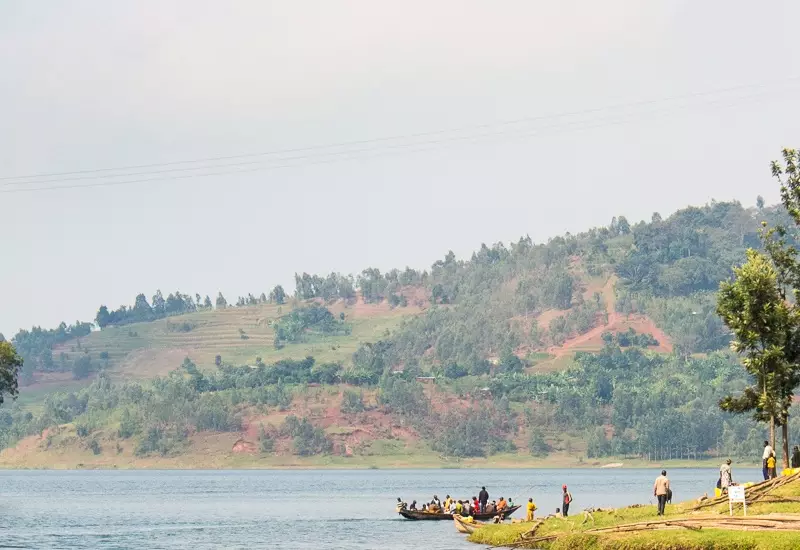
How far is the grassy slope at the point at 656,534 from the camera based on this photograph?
62.4m

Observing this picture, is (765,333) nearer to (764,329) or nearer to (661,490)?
(764,329)

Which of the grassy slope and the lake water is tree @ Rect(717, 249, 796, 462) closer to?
the grassy slope

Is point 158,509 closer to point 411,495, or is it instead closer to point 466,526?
point 411,495

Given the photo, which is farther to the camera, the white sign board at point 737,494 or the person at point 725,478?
the person at point 725,478

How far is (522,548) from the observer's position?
265 ft

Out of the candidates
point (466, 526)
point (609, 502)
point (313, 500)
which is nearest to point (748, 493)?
point (466, 526)

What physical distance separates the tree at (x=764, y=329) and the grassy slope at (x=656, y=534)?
11.1 m

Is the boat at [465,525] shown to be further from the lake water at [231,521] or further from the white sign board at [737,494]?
the white sign board at [737,494]

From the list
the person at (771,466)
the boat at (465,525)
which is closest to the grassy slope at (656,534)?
the person at (771,466)

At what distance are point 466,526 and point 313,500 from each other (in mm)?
82806

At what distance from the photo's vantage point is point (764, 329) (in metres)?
86.5

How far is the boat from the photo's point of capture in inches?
3846

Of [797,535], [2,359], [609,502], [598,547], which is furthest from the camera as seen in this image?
[2,359]

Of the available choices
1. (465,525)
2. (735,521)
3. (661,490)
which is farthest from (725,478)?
(465,525)
